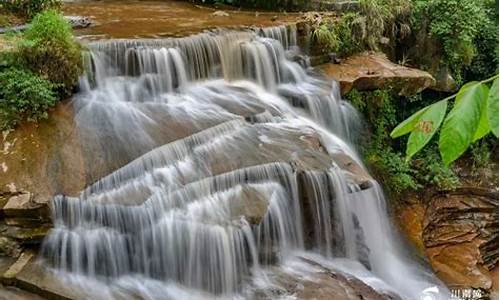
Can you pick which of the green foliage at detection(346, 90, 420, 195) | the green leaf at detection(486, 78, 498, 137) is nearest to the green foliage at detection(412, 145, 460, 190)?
the green foliage at detection(346, 90, 420, 195)

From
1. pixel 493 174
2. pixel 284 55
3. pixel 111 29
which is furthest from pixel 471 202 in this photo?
pixel 111 29

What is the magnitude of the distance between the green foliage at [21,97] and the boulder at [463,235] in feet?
18.3

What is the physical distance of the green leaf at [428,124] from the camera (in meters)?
0.99

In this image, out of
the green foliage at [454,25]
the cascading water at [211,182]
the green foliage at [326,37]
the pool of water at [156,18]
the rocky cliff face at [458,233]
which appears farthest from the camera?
the green foliage at [454,25]

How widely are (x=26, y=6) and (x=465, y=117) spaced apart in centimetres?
922

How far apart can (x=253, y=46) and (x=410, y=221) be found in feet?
11.4

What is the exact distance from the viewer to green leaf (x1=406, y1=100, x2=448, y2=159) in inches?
39.1

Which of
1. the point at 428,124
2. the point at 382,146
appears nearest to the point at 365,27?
the point at 382,146

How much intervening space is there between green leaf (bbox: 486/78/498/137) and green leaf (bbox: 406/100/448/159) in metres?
0.09

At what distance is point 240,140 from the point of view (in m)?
6.77

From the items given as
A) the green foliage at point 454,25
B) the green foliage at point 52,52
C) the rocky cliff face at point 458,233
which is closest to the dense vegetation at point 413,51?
the green foliage at point 454,25

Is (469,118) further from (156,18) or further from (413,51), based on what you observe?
(413,51)

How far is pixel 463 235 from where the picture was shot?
882cm

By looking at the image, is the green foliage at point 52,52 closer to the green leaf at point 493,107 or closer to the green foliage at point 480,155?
the green leaf at point 493,107
